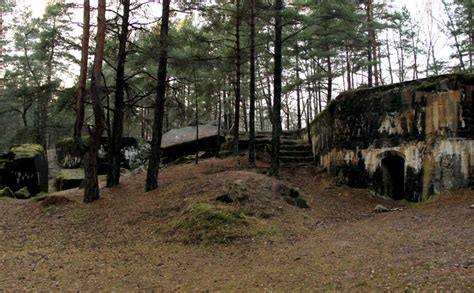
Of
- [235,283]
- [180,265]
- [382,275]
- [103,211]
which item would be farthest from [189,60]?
[382,275]

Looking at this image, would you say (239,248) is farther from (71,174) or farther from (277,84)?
(71,174)

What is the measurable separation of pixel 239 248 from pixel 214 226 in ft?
3.37

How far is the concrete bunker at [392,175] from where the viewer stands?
13297 mm

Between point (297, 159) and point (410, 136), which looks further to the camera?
point (297, 159)

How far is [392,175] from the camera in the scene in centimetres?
1355

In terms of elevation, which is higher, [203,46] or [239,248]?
[203,46]

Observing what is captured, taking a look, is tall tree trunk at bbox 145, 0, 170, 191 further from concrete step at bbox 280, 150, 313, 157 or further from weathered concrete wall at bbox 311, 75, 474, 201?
concrete step at bbox 280, 150, 313, 157

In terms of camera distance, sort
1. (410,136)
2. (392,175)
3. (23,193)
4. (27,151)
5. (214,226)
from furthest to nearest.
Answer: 1. (27,151)
2. (23,193)
3. (392,175)
4. (410,136)
5. (214,226)

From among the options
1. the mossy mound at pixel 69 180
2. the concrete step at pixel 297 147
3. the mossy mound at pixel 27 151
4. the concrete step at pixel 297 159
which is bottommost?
the mossy mound at pixel 69 180

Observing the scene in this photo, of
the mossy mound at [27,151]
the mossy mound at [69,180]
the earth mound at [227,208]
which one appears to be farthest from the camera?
the mossy mound at [69,180]

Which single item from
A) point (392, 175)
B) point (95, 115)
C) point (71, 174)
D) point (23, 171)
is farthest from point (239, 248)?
point (71, 174)

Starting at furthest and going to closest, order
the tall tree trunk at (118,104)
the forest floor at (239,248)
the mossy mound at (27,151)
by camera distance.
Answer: the mossy mound at (27,151), the tall tree trunk at (118,104), the forest floor at (239,248)

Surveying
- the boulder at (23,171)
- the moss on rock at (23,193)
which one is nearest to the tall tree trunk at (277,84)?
the moss on rock at (23,193)

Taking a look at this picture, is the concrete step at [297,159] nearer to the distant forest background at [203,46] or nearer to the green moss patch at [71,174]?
the distant forest background at [203,46]
